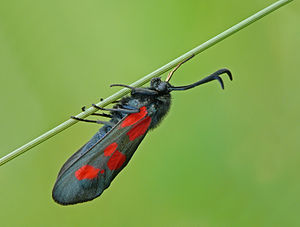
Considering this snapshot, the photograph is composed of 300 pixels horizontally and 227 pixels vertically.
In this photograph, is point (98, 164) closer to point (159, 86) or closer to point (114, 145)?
point (114, 145)

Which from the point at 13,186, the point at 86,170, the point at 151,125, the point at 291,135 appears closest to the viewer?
Answer: the point at 86,170

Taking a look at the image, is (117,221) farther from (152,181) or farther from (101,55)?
(101,55)

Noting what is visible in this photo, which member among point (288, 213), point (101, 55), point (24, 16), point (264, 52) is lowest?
point (288, 213)

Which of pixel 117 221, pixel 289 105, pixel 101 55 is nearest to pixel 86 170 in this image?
pixel 117 221

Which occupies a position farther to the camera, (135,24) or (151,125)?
(135,24)

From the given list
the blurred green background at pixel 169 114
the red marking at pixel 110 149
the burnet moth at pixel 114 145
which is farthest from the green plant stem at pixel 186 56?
the blurred green background at pixel 169 114

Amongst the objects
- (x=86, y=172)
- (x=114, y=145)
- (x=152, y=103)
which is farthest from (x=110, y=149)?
(x=152, y=103)

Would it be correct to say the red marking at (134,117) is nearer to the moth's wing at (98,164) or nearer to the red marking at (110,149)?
the moth's wing at (98,164)

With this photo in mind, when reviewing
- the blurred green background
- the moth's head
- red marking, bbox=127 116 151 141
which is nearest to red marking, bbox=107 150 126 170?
red marking, bbox=127 116 151 141
